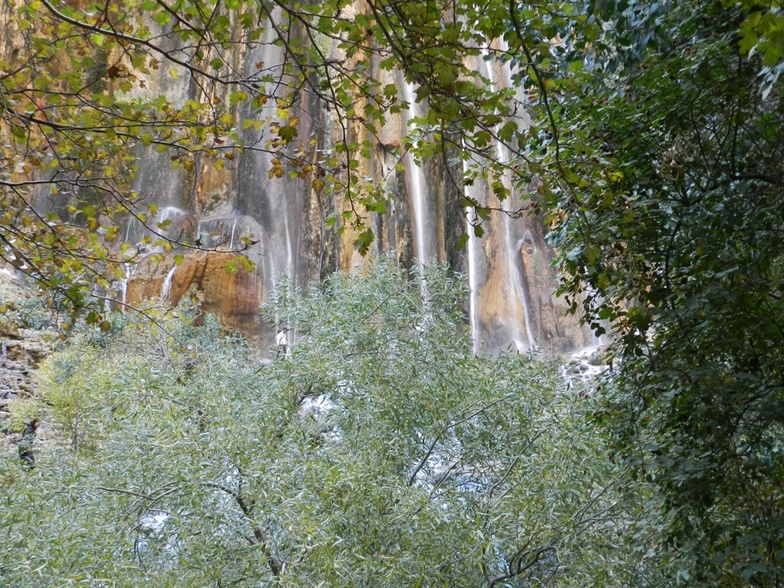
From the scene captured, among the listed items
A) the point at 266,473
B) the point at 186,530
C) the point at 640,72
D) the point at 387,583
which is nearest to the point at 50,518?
the point at 186,530

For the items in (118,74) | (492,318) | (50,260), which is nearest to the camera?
(118,74)

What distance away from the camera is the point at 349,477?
4902mm

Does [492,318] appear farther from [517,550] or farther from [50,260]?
[50,260]

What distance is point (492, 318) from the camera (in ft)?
63.6

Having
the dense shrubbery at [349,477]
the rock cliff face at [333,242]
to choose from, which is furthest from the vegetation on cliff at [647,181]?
the rock cliff face at [333,242]

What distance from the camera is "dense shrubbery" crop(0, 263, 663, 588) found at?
4.75 m

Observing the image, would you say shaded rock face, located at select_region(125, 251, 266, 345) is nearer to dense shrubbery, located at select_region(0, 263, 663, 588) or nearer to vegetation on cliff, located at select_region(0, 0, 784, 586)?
dense shrubbery, located at select_region(0, 263, 663, 588)

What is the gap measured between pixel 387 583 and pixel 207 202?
17261 mm

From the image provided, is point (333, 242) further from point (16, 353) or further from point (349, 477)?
point (349, 477)

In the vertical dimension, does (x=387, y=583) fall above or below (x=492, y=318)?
below

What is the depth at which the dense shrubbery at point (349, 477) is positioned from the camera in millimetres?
4754

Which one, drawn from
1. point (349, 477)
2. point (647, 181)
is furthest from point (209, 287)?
point (647, 181)

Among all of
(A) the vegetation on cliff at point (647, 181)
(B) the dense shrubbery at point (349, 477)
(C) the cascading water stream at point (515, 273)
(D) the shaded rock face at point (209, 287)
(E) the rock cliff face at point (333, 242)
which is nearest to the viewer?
(A) the vegetation on cliff at point (647, 181)

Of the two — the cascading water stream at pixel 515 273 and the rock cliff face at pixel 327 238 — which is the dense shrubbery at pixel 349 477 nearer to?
the rock cliff face at pixel 327 238
